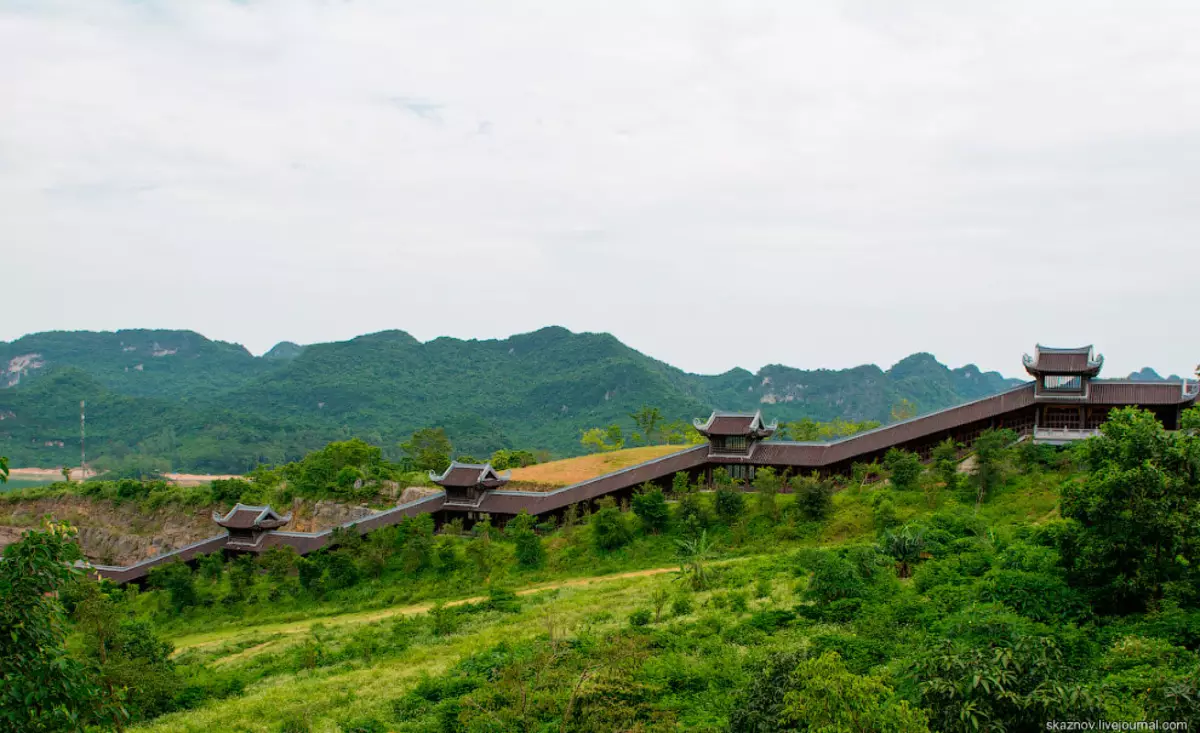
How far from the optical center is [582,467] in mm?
54156

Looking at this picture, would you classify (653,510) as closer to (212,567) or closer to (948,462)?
(948,462)

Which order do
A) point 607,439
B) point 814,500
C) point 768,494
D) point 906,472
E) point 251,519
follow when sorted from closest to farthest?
point 814,500, point 906,472, point 768,494, point 251,519, point 607,439

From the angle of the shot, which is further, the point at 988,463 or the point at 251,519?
the point at 251,519

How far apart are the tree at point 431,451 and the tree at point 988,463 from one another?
34.7 metres

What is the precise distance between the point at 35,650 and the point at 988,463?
107 ft

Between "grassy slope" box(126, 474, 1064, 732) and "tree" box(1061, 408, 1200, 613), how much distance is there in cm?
817

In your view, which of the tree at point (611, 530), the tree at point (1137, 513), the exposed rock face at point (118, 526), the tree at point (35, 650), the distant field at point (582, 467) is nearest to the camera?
the tree at point (35, 650)

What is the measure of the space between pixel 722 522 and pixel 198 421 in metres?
108

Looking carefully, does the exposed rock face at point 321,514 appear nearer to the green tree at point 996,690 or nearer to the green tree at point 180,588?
the green tree at point 180,588

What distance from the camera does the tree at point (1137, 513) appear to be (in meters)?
18.2

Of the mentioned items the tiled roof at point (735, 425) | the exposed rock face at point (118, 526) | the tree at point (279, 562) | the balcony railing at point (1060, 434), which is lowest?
the exposed rock face at point (118, 526)

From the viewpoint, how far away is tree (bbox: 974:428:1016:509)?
112 feet

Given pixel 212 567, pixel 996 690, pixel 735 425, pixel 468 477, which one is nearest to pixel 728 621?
pixel 996 690

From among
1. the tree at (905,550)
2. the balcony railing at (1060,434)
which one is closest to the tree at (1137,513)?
the tree at (905,550)
